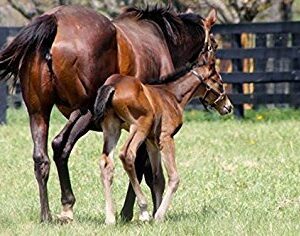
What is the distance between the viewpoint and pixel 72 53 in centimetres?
717

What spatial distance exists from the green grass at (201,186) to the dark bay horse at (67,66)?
51 cm

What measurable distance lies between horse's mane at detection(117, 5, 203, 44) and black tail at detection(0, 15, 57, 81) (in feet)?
4.03

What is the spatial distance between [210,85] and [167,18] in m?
1.17

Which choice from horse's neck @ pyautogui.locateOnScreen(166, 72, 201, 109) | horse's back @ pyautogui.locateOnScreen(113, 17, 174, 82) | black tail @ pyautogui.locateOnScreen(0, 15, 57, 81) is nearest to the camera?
black tail @ pyautogui.locateOnScreen(0, 15, 57, 81)

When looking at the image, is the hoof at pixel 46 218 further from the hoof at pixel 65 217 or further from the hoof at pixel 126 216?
the hoof at pixel 126 216

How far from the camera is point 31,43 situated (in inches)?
285

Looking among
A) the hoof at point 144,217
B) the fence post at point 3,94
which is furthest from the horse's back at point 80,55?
the fence post at point 3,94

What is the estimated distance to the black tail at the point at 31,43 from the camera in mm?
7168

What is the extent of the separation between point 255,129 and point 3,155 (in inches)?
177

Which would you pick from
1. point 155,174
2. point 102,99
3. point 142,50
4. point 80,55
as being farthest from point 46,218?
point 142,50

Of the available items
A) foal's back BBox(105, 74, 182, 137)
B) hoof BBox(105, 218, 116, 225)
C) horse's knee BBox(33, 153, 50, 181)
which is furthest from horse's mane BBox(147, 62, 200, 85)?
hoof BBox(105, 218, 116, 225)

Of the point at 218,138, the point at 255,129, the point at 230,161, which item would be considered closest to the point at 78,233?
the point at 230,161

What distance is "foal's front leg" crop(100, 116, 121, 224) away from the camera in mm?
6875

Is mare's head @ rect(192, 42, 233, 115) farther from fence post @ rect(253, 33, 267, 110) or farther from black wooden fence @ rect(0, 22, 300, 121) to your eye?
fence post @ rect(253, 33, 267, 110)
